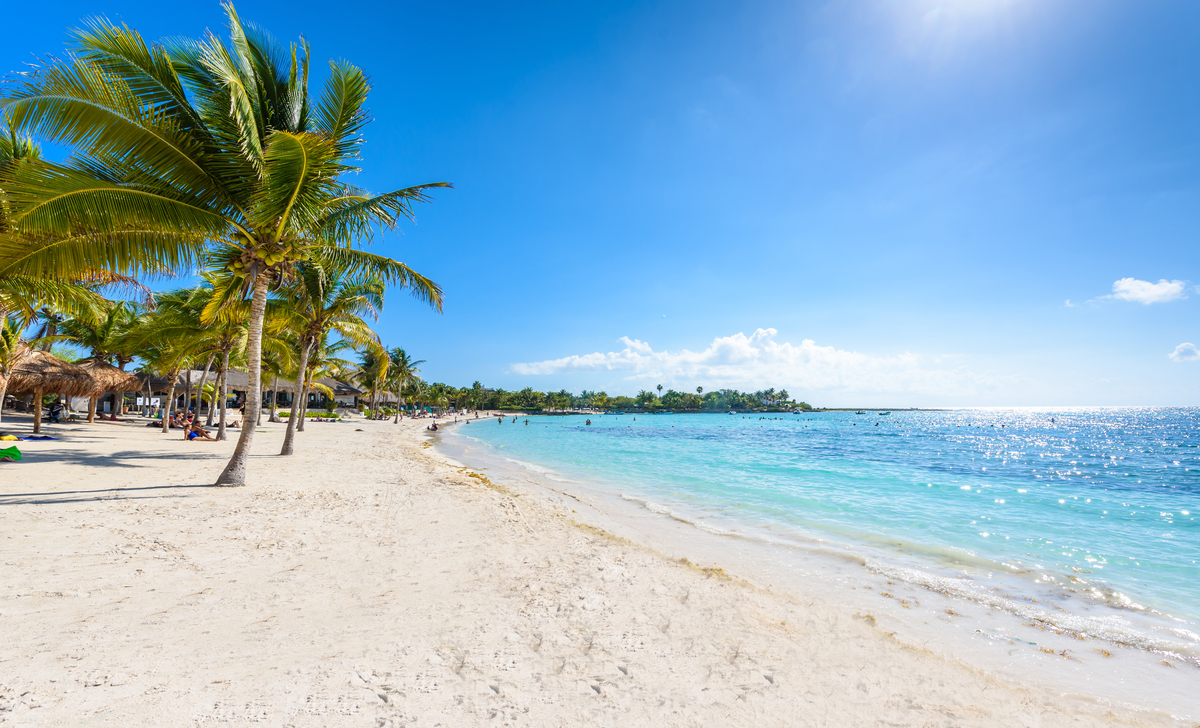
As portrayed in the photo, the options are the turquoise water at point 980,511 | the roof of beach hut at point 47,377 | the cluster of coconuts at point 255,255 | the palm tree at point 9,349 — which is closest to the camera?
the turquoise water at point 980,511

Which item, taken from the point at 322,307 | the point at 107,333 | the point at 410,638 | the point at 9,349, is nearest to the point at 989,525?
the point at 410,638

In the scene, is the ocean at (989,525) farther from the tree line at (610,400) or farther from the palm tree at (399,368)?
the tree line at (610,400)

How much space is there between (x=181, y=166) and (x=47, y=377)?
16.5 m

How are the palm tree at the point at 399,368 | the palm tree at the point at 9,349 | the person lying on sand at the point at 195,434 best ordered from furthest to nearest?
the palm tree at the point at 399,368 → the person lying on sand at the point at 195,434 → the palm tree at the point at 9,349

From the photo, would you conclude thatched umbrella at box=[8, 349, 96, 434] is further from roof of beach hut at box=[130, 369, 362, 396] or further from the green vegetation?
the green vegetation

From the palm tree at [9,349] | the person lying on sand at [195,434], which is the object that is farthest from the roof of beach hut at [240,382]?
the palm tree at [9,349]

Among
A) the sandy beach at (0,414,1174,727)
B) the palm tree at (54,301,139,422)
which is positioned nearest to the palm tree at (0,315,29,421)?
the palm tree at (54,301,139,422)


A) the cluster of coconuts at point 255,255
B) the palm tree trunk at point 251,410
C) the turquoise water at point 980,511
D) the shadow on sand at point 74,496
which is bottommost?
the turquoise water at point 980,511

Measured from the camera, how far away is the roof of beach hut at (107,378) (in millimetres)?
18312

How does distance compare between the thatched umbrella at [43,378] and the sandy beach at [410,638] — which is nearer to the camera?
the sandy beach at [410,638]

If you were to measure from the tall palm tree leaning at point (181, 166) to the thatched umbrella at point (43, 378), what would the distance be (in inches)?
541

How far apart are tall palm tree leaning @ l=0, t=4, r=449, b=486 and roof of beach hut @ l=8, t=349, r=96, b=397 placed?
13.7 meters

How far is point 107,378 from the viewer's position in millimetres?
18953

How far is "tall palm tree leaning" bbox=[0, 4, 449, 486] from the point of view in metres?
6.13
